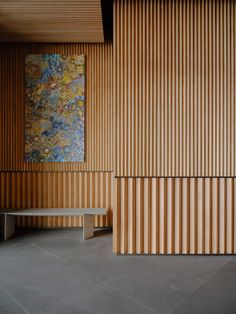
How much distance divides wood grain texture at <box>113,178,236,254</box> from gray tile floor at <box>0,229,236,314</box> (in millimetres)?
170

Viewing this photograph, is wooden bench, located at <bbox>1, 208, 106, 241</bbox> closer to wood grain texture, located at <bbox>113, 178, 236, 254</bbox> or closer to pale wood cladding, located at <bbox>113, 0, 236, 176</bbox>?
wood grain texture, located at <bbox>113, 178, 236, 254</bbox>

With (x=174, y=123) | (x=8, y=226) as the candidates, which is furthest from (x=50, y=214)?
(x=174, y=123)

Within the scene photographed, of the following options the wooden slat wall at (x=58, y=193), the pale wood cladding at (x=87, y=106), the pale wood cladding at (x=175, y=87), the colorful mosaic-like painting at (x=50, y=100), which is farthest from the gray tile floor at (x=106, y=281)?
the colorful mosaic-like painting at (x=50, y=100)

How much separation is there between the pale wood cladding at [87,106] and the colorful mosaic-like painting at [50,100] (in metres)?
0.14

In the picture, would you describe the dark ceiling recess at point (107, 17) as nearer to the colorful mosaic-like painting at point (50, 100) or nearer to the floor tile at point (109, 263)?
the colorful mosaic-like painting at point (50, 100)

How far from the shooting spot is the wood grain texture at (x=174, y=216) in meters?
3.50

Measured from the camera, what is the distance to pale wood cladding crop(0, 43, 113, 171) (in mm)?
4625

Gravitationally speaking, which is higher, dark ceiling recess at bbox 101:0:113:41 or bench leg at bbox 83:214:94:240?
dark ceiling recess at bbox 101:0:113:41

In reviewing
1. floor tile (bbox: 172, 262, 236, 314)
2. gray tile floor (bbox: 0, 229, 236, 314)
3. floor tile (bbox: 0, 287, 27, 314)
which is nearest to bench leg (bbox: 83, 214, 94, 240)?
gray tile floor (bbox: 0, 229, 236, 314)

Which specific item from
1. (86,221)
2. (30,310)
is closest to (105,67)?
(86,221)

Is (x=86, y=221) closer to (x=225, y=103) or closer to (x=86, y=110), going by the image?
(x=86, y=110)

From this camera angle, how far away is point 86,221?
4.14m

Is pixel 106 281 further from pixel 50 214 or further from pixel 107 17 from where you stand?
pixel 107 17

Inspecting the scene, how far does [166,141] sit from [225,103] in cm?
103
